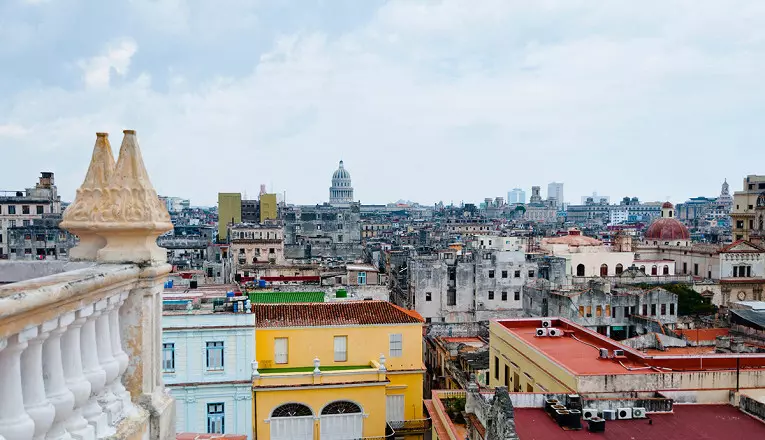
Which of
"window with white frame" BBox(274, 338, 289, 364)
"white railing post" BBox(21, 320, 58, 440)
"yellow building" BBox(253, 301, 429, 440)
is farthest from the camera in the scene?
"window with white frame" BBox(274, 338, 289, 364)

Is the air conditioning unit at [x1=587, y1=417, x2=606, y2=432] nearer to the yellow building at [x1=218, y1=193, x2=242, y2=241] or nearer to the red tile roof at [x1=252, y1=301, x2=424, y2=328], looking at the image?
the red tile roof at [x1=252, y1=301, x2=424, y2=328]

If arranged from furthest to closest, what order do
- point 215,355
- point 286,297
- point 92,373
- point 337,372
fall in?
point 286,297 < point 337,372 < point 215,355 < point 92,373

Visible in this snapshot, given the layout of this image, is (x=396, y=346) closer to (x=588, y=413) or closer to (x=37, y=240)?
(x=588, y=413)

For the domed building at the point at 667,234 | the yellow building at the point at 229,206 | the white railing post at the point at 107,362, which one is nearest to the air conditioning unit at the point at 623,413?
the white railing post at the point at 107,362

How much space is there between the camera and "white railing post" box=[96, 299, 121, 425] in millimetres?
3508

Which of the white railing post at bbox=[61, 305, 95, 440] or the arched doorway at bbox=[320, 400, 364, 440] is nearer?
the white railing post at bbox=[61, 305, 95, 440]

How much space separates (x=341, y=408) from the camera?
22375 millimetres

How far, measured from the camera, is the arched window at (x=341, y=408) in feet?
73.1

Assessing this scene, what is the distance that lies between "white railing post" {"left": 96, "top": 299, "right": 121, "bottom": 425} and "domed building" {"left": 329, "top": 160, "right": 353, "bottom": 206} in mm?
178745

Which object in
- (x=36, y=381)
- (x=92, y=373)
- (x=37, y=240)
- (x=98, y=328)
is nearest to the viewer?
(x=36, y=381)

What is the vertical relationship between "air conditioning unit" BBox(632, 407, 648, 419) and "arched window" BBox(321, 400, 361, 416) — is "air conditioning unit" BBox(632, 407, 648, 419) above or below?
above

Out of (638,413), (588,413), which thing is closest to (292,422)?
(588,413)

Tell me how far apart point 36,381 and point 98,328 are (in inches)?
27.5

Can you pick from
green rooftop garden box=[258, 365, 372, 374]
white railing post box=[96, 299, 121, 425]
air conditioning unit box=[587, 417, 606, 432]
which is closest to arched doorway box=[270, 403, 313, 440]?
green rooftop garden box=[258, 365, 372, 374]
